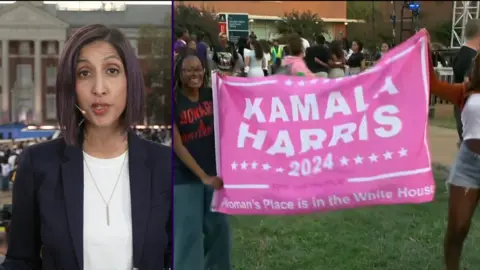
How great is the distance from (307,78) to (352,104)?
0.59ft

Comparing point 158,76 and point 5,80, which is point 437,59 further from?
point 5,80

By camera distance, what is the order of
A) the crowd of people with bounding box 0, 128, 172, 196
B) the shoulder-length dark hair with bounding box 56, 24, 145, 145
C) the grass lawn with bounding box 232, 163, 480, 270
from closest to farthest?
the shoulder-length dark hair with bounding box 56, 24, 145, 145 < the crowd of people with bounding box 0, 128, 172, 196 < the grass lawn with bounding box 232, 163, 480, 270

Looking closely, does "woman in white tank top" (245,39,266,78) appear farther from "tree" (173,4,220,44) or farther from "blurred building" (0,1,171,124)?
"blurred building" (0,1,171,124)

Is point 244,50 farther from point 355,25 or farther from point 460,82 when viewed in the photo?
point 460,82

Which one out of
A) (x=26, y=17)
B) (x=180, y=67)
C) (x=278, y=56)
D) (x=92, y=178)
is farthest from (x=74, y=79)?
(x=278, y=56)

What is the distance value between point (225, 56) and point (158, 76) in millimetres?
540

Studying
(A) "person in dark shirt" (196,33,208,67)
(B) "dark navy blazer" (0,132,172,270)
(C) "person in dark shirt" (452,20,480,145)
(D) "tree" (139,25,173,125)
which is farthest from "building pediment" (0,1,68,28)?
(C) "person in dark shirt" (452,20,480,145)

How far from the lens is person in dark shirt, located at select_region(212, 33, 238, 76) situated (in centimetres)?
206

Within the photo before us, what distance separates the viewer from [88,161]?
1.40 meters

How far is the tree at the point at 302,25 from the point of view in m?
2.16

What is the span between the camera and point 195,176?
209 centimetres

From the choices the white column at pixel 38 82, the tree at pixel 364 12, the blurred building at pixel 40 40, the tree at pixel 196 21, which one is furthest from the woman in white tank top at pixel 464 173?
the white column at pixel 38 82

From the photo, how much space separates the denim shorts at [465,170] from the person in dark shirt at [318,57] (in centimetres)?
60

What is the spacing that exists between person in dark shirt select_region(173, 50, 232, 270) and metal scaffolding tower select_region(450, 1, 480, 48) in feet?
3.05
